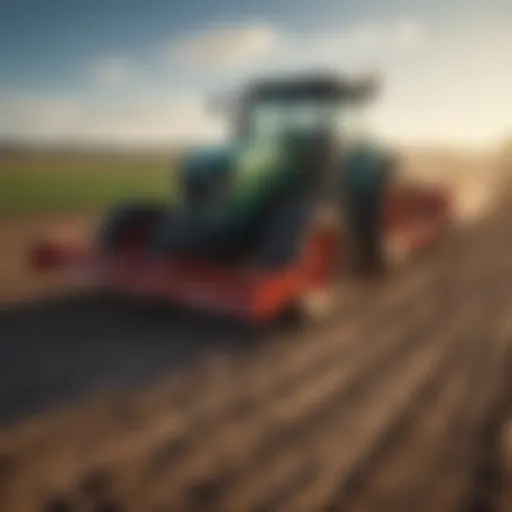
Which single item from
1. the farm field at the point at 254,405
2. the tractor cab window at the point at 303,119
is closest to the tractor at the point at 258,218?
the tractor cab window at the point at 303,119

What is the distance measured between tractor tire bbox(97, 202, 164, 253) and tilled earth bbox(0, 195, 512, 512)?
0.66 ft

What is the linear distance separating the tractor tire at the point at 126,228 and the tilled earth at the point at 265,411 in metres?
0.20

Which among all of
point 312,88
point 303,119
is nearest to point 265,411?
point 312,88

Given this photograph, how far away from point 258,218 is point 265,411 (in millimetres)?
725

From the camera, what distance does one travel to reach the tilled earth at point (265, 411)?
112 centimetres

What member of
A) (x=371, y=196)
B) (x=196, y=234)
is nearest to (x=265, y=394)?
(x=196, y=234)

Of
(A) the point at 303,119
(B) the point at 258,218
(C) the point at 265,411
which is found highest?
(A) the point at 303,119

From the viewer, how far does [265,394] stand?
1.46 metres

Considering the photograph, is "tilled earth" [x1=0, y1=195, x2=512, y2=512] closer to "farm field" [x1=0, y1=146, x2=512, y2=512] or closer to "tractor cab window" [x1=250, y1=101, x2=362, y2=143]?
"farm field" [x1=0, y1=146, x2=512, y2=512]

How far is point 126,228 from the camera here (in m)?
2.02

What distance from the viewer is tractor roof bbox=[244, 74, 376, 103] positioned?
1598 millimetres

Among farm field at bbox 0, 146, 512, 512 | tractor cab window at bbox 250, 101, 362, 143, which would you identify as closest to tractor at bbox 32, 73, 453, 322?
tractor cab window at bbox 250, 101, 362, 143

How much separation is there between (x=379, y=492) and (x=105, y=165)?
98 cm

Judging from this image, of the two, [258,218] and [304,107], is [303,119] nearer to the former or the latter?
[304,107]
